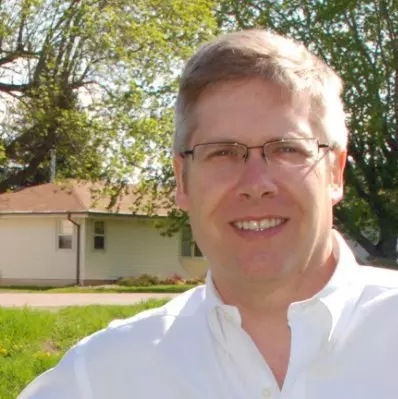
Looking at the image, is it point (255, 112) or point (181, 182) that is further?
point (181, 182)

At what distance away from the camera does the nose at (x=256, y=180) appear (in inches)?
85.0

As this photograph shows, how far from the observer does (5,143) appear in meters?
19.1

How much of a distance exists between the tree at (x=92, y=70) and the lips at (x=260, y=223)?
1515 centimetres

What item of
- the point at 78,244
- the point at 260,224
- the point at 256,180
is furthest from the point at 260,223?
the point at 78,244

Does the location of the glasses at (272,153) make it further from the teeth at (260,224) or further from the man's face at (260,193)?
the teeth at (260,224)

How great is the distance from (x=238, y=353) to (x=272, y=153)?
19.5 inches

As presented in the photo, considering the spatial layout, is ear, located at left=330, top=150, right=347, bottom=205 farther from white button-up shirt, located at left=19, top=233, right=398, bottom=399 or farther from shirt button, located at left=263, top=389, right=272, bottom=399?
shirt button, located at left=263, top=389, right=272, bottom=399

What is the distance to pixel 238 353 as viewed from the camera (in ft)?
7.22

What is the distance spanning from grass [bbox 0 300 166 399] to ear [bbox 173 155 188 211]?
6.61 metres

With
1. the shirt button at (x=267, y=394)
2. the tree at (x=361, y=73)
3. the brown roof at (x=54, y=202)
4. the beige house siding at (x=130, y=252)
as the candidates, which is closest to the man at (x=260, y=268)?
the shirt button at (x=267, y=394)

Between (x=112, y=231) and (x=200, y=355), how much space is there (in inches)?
1272

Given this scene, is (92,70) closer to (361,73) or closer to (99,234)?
(361,73)

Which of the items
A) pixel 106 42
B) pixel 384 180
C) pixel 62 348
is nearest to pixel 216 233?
pixel 62 348

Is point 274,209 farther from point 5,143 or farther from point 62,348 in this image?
point 5,143
